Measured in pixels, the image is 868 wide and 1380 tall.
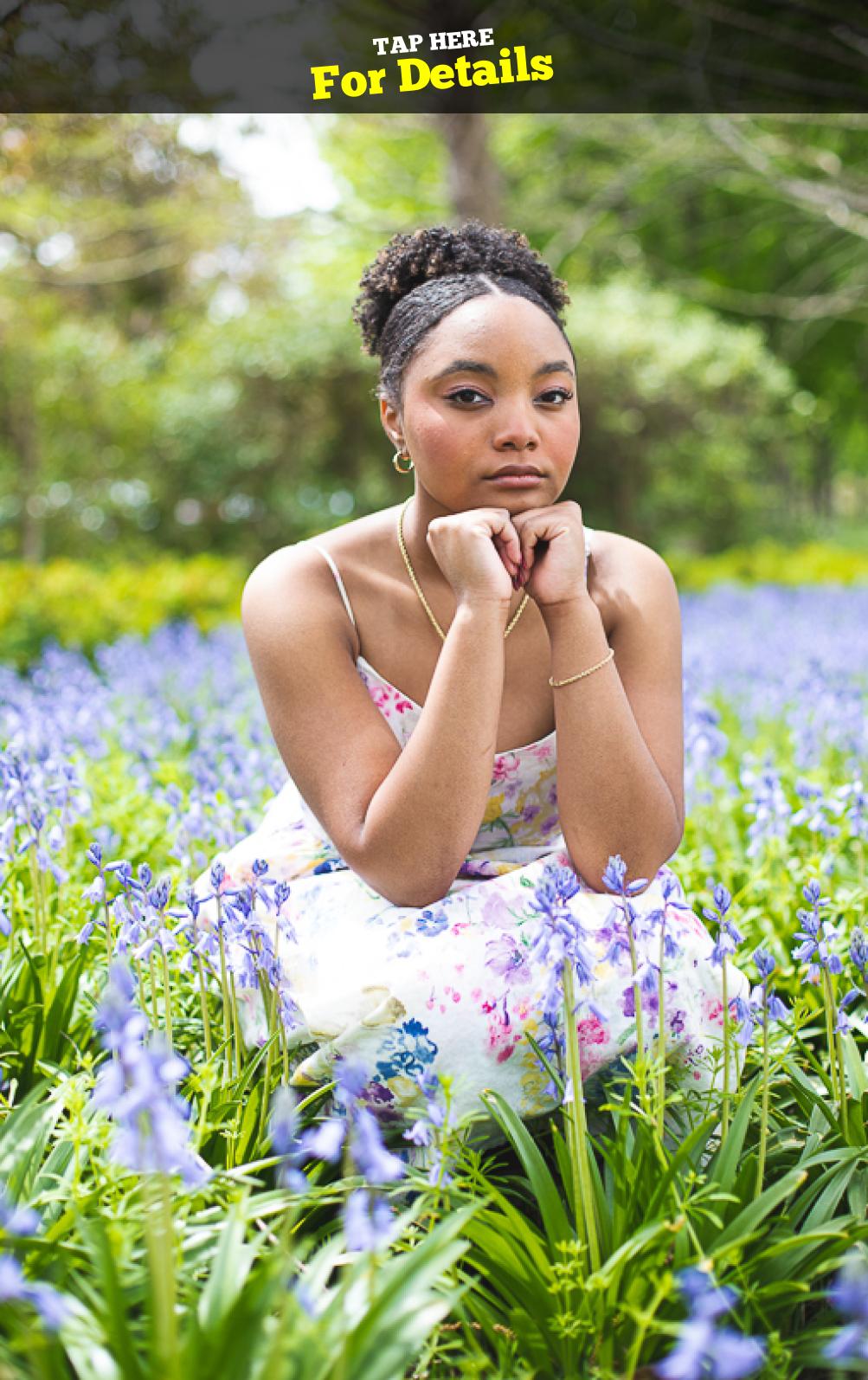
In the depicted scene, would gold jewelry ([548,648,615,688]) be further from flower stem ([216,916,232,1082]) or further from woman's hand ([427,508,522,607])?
flower stem ([216,916,232,1082])

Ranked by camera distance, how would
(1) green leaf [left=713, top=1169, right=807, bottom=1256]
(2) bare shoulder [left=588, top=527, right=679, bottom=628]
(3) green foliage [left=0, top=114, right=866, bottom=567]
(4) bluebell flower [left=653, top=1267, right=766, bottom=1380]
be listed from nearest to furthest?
1. (4) bluebell flower [left=653, top=1267, right=766, bottom=1380]
2. (1) green leaf [left=713, top=1169, right=807, bottom=1256]
3. (2) bare shoulder [left=588, top=527, right=679, bottom=628]
4. (3) green foliage [left=0, top=114, right=866, bottom=567]

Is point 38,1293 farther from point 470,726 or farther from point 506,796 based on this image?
point 506,796

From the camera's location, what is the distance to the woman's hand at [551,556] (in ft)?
7.49

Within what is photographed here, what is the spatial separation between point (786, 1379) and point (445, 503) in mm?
1590

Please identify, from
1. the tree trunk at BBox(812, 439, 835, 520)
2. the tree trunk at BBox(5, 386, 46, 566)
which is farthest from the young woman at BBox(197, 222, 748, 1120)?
the tree trunk at BBox(812, 439, 835, 520)

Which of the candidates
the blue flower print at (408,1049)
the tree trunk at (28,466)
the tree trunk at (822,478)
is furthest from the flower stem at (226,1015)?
the tree trunk at (822,478)

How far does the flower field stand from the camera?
1.32m

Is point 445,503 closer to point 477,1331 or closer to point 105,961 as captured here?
point 105,961

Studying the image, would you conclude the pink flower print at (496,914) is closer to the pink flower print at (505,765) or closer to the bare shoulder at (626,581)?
the pink flower print at (505,765)

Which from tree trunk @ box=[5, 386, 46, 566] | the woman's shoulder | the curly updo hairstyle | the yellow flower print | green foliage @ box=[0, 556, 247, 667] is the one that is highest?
tree trunk @ box=[5, 386, 46, 566]

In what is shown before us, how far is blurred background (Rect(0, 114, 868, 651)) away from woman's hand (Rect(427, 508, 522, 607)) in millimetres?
6785

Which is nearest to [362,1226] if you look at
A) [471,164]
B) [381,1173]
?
[381,1173]

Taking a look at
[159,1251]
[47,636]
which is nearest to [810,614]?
[47,636]

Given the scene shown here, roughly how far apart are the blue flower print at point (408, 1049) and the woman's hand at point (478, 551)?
0.78 metres
